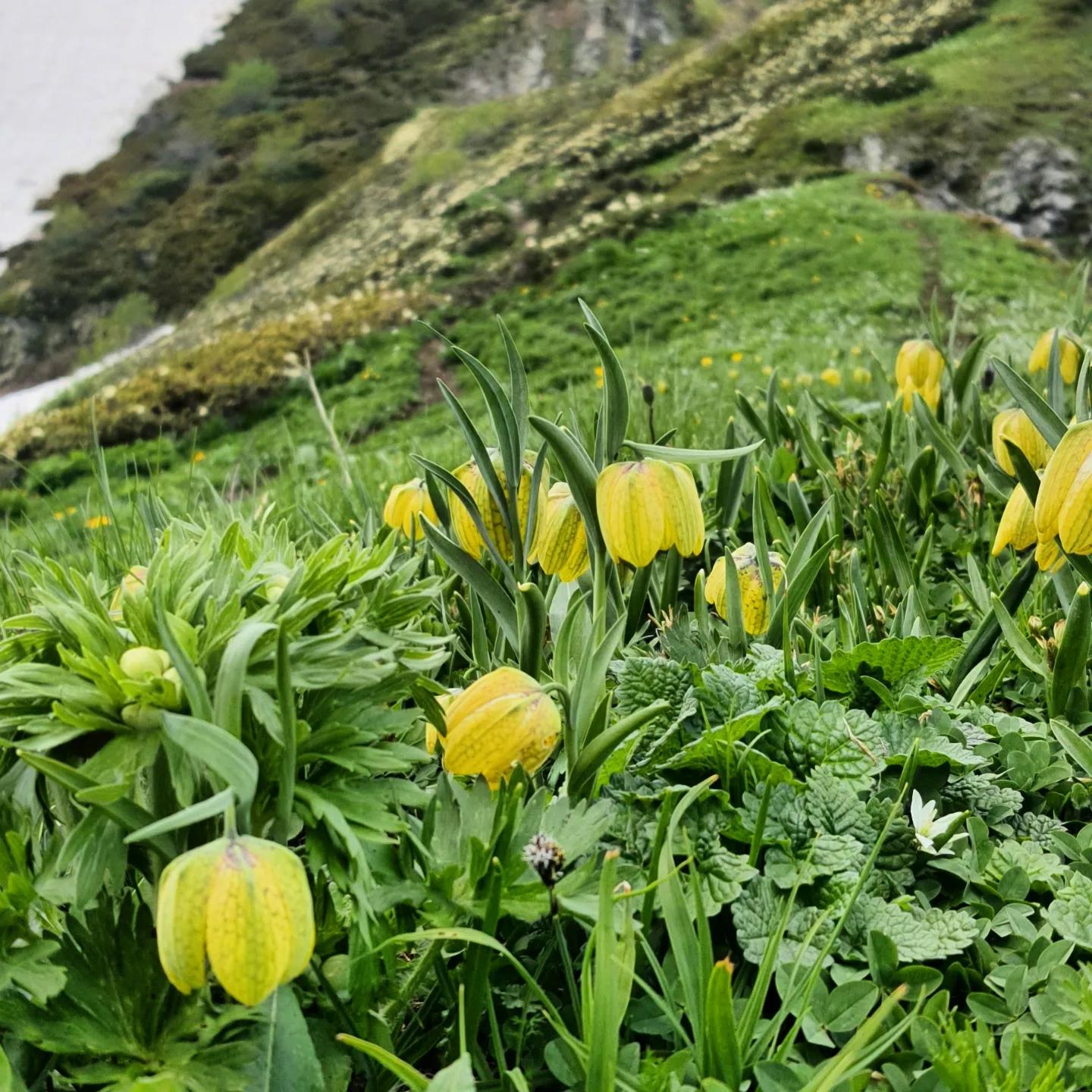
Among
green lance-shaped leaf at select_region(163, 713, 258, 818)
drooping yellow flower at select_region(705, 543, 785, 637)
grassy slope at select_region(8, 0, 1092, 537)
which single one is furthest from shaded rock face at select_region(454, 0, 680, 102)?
green lance-shaped leaf at select_region(163, 713, 258, 818)

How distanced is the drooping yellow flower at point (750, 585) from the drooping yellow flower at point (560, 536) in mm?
205

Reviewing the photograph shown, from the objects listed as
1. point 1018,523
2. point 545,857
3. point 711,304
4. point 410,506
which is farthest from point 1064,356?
point 711,304

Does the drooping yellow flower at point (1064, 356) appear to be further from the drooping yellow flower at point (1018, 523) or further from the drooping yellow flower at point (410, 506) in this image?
the drooping yellow flower at point (410, 506)

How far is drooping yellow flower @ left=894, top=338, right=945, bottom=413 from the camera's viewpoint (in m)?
1.79

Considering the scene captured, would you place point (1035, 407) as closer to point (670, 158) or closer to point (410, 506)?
point (410, 506)

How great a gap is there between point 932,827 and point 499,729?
0.45 m

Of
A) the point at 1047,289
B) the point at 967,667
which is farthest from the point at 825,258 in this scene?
the point at 967,667

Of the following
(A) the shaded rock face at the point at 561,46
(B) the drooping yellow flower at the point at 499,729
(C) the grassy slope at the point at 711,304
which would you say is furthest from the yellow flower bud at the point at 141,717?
(A) the shaded rock face at the point at 561,46

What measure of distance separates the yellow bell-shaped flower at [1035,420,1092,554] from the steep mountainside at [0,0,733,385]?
11152 millimetres

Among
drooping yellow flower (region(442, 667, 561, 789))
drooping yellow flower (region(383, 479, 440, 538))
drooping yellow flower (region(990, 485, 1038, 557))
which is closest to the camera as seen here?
drooping yellow flower (region(442, 667, 561, 789))

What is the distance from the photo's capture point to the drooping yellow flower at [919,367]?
179 centimetres

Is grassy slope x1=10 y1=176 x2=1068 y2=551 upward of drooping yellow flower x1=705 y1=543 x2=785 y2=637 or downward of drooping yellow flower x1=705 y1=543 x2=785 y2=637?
downward

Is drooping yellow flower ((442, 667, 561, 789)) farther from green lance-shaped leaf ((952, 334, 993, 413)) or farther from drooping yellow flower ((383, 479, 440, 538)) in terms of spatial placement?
green lance-shaped leaf ((952, 334, 993, 413))

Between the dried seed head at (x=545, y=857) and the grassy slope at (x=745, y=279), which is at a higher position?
the dried seed head at (x=545, y=857)
